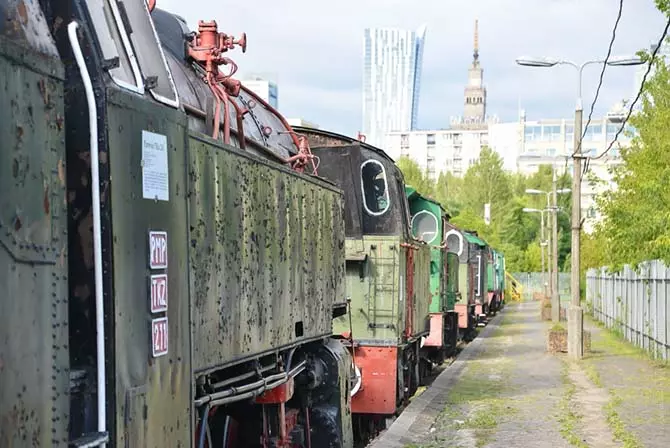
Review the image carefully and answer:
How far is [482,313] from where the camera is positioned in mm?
34438

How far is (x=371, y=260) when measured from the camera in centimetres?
1149

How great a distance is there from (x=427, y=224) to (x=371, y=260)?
7.14m

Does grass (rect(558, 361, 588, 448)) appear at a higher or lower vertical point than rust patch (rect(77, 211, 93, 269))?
lower

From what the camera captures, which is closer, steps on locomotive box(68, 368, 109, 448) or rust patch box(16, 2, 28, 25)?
rust patch box(16, 2, 28, 25)

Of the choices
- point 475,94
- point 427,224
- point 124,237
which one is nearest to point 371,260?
point 427,224

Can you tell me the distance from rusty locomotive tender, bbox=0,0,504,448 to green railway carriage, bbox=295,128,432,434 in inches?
131

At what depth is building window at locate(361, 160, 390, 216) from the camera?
38.2ft

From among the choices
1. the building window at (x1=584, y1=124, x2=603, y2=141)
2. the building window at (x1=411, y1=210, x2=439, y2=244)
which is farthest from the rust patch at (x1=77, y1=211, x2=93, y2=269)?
the building window at (x1=584, y1=124, x2=603, y2=141)

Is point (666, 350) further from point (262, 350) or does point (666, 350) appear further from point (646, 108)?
point (262, 350)

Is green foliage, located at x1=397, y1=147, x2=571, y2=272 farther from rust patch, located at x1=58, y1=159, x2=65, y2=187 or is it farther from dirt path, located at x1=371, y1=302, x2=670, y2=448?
rust patch, located at x1=58, y1=159, x2=65, y2=187

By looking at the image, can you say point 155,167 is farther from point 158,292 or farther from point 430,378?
point 430,378

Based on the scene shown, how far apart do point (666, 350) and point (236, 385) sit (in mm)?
14631

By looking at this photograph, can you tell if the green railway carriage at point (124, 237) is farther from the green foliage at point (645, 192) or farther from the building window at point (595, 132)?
the building window at point (595, 132)

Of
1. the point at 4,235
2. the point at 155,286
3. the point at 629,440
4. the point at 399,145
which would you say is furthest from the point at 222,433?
the point at 399,145
